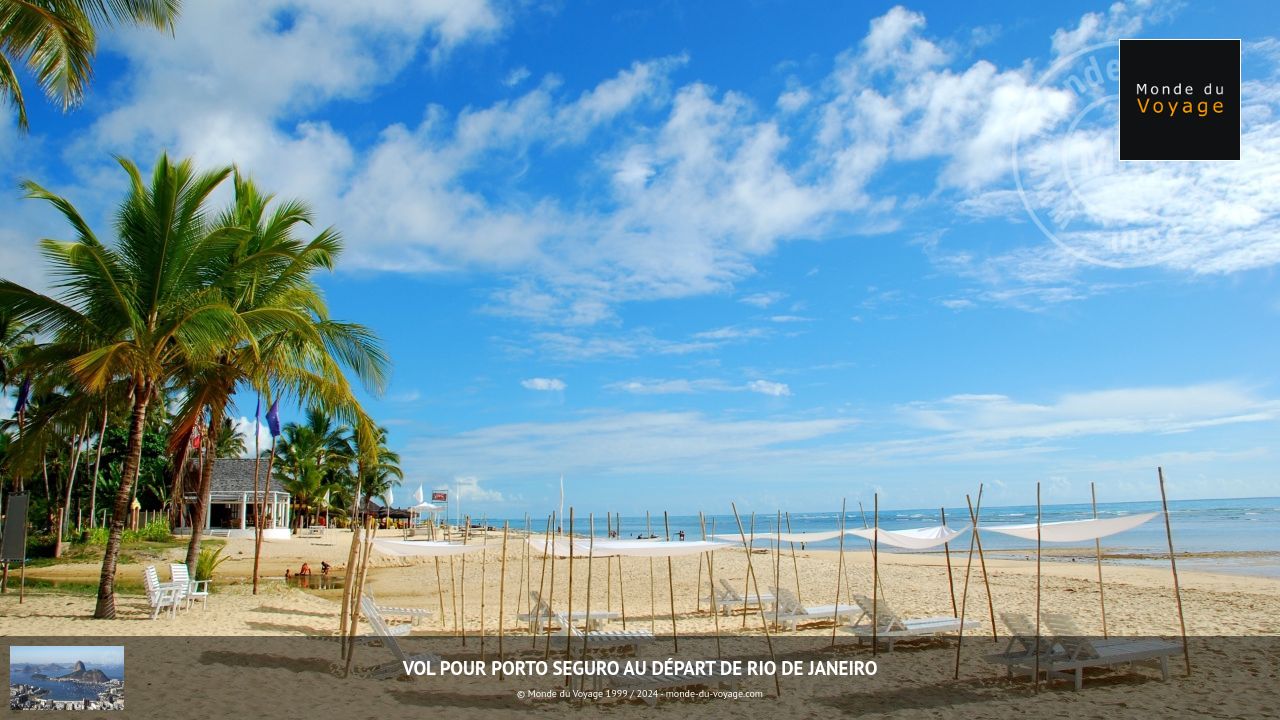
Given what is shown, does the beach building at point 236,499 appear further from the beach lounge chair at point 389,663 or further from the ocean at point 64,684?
the ocean at point 64,684

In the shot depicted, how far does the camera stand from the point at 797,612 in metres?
12.1

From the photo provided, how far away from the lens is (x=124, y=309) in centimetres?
1067

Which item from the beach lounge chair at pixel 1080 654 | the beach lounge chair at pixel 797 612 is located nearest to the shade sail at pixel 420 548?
the beach lounge chair at pixel 797 612

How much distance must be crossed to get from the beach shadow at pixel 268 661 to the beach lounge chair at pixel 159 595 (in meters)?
2.87

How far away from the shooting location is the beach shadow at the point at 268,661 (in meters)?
8.34

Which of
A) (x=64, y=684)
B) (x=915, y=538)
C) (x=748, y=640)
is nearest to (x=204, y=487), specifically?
(x=64, y=684)

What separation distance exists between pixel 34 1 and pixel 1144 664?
13.9 meters

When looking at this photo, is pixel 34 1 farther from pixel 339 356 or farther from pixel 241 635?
pixel 241 635

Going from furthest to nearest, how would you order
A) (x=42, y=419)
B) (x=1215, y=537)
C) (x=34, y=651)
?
1. (x=1215, y=537)
2. (x=42, y=419)
3. (x=34, y=651)

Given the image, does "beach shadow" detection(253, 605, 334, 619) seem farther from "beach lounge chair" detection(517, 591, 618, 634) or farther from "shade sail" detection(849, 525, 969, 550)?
"shade sail" detection(849, 525, 969, 550)

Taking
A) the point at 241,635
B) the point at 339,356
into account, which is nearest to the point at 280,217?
the point at 339,356

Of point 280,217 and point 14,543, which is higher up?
point 280,217

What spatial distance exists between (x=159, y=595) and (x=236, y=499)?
29635 millimetres

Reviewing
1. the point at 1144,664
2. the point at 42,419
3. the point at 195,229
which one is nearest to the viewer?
the point at 1144,664
